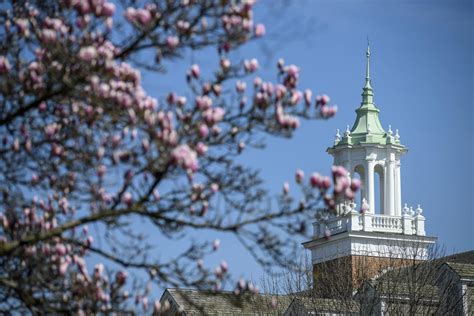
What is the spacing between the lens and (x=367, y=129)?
223ft

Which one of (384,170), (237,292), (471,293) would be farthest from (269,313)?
(237,292)

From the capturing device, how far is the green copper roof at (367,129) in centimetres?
6700

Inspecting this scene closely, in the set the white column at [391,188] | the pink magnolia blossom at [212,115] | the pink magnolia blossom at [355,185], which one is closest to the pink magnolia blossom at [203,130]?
the pink magnolia blossom at [212,115]

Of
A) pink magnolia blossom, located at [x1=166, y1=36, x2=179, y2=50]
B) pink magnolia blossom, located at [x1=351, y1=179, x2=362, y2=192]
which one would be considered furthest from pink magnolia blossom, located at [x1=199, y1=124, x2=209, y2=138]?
pink magnolia blossom, located at [x1=351, y1=179, x2=362, y2=192]

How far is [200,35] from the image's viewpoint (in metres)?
16.3

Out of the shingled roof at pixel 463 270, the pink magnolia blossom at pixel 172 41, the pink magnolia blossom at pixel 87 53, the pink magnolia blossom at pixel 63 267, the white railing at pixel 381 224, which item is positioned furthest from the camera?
the white railing at pixel 381 224

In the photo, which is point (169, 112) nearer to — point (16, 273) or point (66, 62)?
point (66, 62)

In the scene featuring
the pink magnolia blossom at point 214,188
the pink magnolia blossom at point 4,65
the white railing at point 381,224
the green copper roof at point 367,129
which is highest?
the green copper roof at point 367,129

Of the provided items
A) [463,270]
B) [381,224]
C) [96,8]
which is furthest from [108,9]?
[381,224]

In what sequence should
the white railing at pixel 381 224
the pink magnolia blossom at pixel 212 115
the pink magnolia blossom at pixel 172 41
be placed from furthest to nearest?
1. the white railing at pixel 381 224
2. the pink magnolia blossom at pixel 172 41
3. the pink magnolia blossom at pixel 212 115

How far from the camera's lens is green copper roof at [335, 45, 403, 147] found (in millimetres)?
67000

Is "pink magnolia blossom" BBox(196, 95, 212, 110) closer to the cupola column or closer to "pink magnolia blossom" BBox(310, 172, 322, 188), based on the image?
"pink magnolia blossom" BBox(310, 172, 322, 188)

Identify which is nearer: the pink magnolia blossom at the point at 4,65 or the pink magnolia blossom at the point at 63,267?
the pink magnolia blossom at the point at 4,65

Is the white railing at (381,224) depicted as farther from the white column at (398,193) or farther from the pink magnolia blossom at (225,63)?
the pink magnolia blossom at (225,63)
